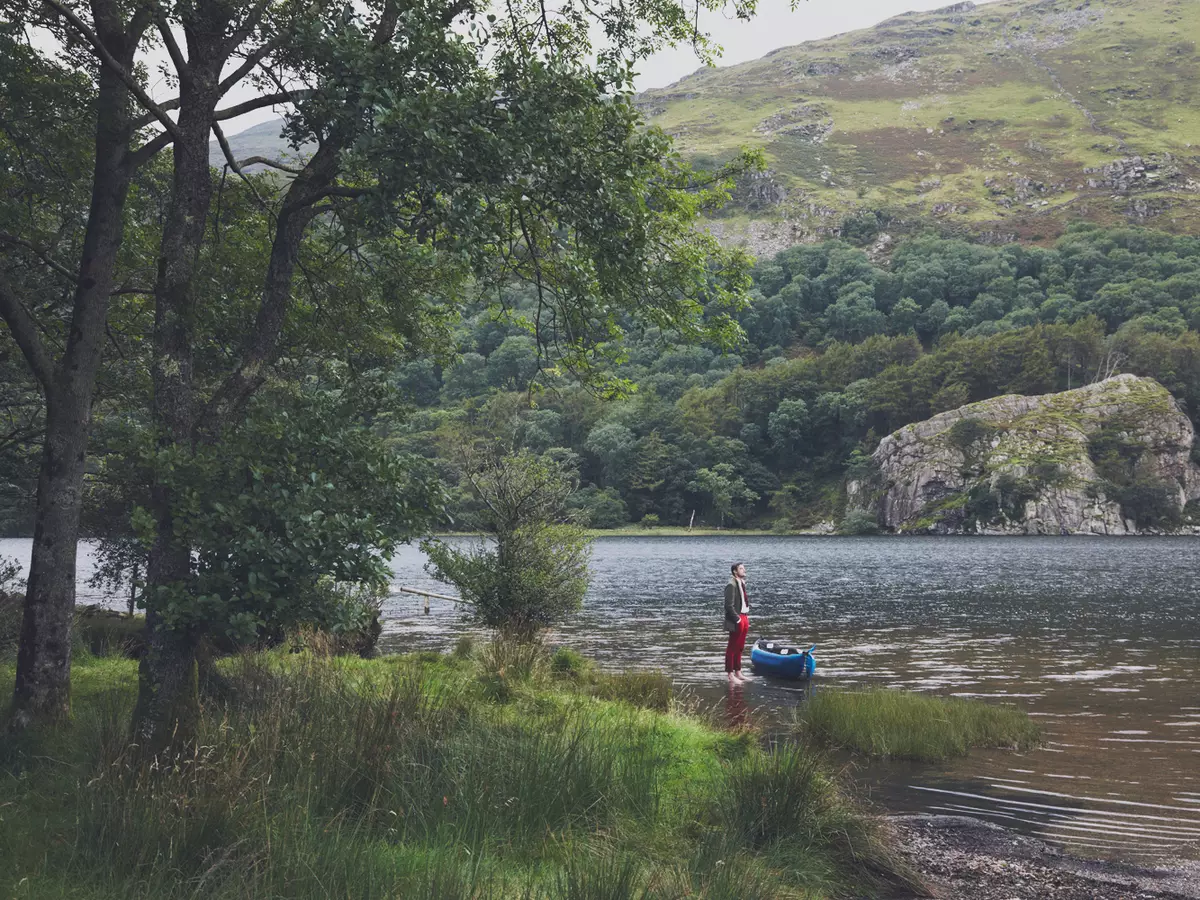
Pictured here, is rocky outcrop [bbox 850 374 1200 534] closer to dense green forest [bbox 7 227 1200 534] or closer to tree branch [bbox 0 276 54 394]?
dense green forest [bbox 7 227 1200 534]

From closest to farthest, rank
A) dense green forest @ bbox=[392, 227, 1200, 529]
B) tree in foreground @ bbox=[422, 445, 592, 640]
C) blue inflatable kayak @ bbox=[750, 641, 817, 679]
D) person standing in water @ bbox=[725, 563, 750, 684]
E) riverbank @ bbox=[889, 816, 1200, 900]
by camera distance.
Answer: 1. riverbank @ bbox=[889, 816, 1200, 900]
2. person standing in water @ bbox=[725, 563, 750, 684]
3. blue inflatable kayak @ bbox=[750, 641, 817, 679]
4. tree in foreground @ bbox=[422, 445, 592, 640]
5. dense green forest @ bbox=[392, 227, 1200, 529]

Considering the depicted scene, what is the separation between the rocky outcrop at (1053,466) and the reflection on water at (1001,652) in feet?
126

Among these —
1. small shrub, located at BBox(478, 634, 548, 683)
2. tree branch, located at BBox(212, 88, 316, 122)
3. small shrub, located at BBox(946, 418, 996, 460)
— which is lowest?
small shrub, located at BBox(478, 634, 548, 683)

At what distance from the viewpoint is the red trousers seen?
2023cm

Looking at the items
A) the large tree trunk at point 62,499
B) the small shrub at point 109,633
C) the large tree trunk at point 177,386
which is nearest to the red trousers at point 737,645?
the small shrub at point 109,633

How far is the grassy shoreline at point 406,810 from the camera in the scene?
5453 mm

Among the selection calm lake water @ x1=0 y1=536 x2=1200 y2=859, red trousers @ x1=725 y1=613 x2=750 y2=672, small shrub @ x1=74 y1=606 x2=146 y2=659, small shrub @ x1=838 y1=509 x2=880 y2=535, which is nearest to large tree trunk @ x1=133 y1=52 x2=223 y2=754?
calm lake water @ x1=0 y1=536 x2=1200 y2=859

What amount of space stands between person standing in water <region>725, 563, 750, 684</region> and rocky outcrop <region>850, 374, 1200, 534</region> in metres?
94.4

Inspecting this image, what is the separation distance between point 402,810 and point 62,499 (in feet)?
17.7

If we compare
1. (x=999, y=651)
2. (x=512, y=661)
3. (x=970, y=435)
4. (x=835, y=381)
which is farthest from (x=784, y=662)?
(x=835, y=381)

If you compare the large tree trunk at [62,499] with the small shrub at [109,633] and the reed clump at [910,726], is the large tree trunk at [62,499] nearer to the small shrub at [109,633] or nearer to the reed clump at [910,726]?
the small shrub at [109,633]

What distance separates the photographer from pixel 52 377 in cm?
980

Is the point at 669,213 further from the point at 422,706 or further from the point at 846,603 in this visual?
the point at 846,603

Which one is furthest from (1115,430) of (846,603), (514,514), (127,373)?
(127,373)
